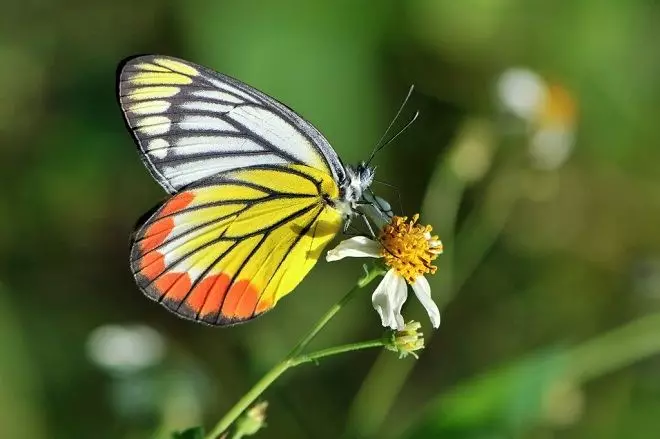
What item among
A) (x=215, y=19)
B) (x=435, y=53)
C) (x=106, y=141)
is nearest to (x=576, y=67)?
(x=435, y=53)

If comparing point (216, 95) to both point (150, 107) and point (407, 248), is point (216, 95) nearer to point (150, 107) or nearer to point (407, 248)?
point (150, 107)

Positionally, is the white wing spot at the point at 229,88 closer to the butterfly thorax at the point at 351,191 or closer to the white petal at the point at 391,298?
the butterfly thorax at the point at 351,191

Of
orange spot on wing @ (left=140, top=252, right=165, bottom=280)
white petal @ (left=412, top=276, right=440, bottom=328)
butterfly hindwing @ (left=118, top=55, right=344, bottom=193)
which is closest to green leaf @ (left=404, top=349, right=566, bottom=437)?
white petal @ (left=412, top=276, right=440, bottom=328)

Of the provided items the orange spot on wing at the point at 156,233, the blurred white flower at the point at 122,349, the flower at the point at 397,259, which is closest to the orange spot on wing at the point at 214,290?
the orange spot on wing at the point at 156,233

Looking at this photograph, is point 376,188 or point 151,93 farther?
point 376,188

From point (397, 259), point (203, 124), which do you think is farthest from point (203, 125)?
point (397, 259)

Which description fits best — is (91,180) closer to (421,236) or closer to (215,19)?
(215,19)
